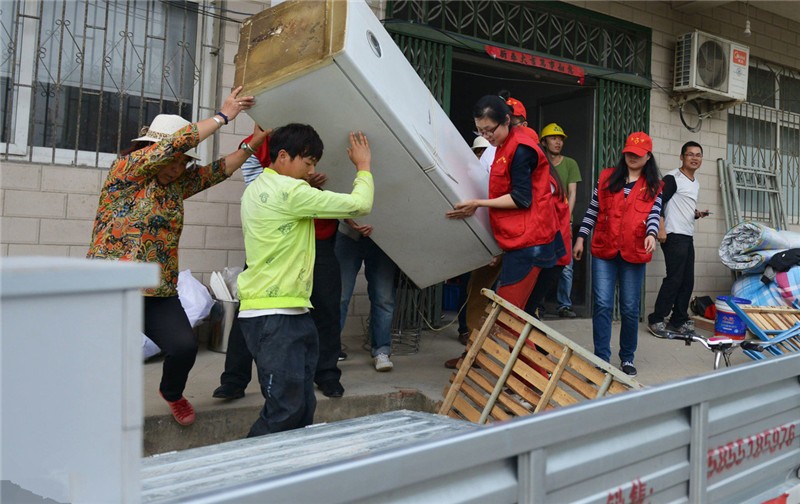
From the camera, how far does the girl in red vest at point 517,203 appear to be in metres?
3.33

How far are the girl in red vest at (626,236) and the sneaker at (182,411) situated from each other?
102 inches

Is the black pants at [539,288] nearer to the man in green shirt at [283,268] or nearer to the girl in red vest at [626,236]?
the girl in red vest at [626,236]

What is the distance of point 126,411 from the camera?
2.87ft

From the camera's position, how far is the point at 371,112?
2.69m

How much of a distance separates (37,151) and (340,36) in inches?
109

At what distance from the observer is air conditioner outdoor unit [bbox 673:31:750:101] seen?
6.69 metres

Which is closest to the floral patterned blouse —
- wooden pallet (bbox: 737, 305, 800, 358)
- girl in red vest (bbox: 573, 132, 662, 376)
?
girl in red vest (bbox: 573, 132, 662, 376)

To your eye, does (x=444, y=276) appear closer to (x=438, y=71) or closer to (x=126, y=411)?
(x=438, y=71)

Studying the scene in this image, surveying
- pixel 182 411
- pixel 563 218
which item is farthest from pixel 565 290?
pixel 182 411

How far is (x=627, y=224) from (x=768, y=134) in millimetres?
5201

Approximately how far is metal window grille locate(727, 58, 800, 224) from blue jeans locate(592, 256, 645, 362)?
411 cm

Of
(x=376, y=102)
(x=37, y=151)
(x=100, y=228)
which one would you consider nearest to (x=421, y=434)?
(x=376, y=102)

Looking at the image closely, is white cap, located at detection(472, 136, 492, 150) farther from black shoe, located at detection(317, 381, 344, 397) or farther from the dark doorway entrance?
black shoe, located at detection(317, 381, 344, 397)

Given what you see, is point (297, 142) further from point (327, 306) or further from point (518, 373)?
point (518, 373)
